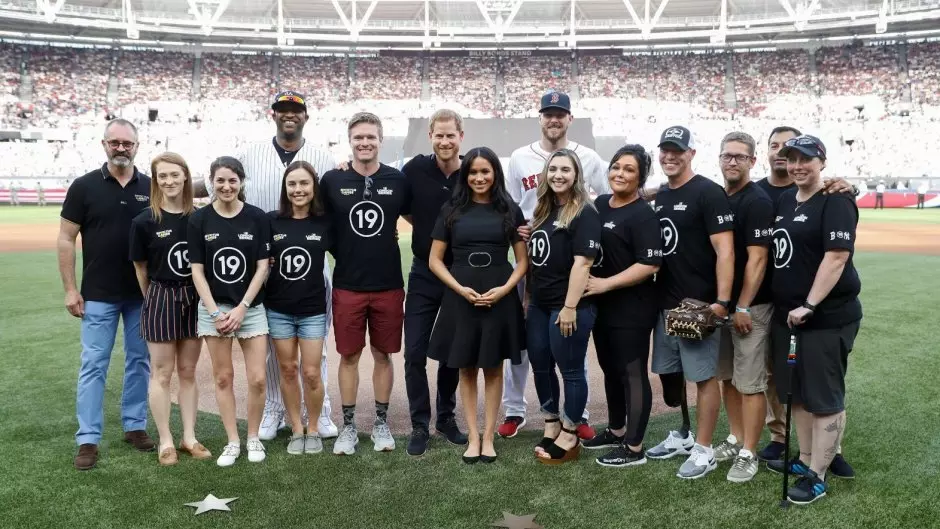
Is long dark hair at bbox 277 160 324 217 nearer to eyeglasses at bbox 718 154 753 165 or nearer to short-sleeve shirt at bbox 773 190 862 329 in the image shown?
eyeglasses at bbox 718 154 753 165

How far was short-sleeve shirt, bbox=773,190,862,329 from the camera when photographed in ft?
12.5

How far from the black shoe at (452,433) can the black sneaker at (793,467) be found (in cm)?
204

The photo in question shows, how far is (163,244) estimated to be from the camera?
4457mm

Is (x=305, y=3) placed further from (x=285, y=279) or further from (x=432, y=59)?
(x=285, y=279)

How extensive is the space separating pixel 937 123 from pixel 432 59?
29185 mm

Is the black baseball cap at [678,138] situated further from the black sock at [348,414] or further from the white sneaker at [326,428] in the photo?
Answer: the white sneaker at [326,428]

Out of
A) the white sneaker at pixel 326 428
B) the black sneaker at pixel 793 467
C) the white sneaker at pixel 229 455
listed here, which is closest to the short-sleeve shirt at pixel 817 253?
the black sneaker at pixel 793 467

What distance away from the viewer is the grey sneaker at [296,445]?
15.4ft

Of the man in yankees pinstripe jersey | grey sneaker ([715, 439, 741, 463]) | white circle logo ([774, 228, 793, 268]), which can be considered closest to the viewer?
white circle logo ([774, 228, 793, 268])

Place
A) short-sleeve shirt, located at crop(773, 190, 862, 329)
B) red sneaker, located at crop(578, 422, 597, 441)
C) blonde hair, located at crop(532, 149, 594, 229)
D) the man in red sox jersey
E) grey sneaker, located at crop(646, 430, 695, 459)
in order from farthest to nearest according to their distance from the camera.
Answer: the man in red sox jersey → red sneaker, located at crop(578, 422, 597, 441) → grey sneaker, located at crop(646, 430, 695, 459) → blonde hair, located at crop(532, 149, 594, 229) → short-sleeve shirt, located at crop(773, 190, 862, 329)

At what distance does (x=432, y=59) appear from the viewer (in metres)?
45.0

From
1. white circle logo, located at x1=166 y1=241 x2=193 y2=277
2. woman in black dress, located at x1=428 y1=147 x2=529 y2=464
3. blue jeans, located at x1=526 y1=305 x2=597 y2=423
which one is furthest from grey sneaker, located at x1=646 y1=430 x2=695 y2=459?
white circle logo, located at x1=166 y1=241 x2=193 y2=277

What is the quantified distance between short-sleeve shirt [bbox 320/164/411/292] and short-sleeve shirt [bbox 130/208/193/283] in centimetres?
97

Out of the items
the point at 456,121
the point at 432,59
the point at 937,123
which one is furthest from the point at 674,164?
the point at 432,59
